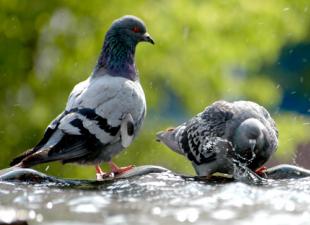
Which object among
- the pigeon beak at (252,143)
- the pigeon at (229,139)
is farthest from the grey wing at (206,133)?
the pigeon beak at (252,143)

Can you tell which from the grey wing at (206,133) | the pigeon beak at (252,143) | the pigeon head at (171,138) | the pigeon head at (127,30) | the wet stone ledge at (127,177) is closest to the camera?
the wet stone ledge at (127,177)

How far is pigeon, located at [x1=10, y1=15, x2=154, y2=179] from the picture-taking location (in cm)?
614

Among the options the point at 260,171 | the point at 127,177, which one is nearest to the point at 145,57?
the point at 260,171

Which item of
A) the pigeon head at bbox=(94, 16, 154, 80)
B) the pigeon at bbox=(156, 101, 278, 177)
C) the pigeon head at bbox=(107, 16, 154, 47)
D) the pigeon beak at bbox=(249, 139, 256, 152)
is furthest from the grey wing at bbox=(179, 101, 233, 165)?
the pigeon head at bbox=(107, 16, 154, 47)

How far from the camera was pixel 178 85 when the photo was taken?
14.2m

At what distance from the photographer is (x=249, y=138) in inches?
241

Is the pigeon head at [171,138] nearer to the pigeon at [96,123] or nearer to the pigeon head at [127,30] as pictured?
the pigeon at [96,123]

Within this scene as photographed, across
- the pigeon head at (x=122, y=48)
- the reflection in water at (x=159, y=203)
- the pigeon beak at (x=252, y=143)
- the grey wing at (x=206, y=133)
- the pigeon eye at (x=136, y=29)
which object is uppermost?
the pigeon eye at (x=136, y=29)

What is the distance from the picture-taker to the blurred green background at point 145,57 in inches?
508

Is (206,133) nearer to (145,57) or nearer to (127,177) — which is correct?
(127,177)

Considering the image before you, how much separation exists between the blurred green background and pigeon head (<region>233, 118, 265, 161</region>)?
669 cm

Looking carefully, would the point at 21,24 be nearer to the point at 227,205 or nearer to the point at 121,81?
the point at 121,81

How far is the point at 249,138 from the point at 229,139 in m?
0.21

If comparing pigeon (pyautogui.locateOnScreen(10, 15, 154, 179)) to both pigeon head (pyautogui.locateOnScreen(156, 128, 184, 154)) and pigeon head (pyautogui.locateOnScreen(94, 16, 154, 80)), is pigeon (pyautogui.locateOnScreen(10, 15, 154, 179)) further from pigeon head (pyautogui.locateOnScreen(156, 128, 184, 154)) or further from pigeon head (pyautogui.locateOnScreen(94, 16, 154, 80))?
pigeon head (pyautogui.locateOnScreen(156, 128, 184, 154))
